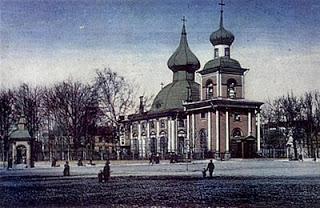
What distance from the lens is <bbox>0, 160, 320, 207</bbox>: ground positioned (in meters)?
3.07

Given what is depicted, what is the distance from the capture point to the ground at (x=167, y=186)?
3.07 m

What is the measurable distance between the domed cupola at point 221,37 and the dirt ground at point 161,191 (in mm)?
607

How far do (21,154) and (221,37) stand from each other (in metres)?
1.07

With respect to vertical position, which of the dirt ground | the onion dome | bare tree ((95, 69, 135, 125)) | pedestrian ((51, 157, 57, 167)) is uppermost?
the onion dome

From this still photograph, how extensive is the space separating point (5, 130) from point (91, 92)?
17.6 inches

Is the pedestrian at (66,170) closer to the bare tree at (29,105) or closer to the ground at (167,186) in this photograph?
the ground at (167,186)

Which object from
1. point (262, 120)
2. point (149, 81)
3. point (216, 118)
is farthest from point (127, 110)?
point (262, 120)

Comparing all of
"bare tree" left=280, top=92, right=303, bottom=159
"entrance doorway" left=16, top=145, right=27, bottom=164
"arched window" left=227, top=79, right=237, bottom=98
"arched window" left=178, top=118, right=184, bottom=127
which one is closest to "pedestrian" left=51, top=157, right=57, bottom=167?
"entrance doorway" left=16, top=145, right=27, bottom=164

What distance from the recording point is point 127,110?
10.6ft

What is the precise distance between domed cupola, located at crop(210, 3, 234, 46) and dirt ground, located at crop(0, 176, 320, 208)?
0.61 meters

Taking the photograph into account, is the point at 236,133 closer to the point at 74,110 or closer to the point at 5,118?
the point at 74,110

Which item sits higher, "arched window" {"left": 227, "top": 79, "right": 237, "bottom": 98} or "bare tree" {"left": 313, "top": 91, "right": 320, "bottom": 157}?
"arched window" {"left": 227, "top": 79, "right": 237, "bottom": 98}

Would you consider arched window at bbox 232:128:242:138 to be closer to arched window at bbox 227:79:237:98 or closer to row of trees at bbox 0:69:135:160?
arched window at bbox 227:79:237:98

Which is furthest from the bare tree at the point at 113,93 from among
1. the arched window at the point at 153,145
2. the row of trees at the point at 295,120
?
the row of trees at the point at 295,120
